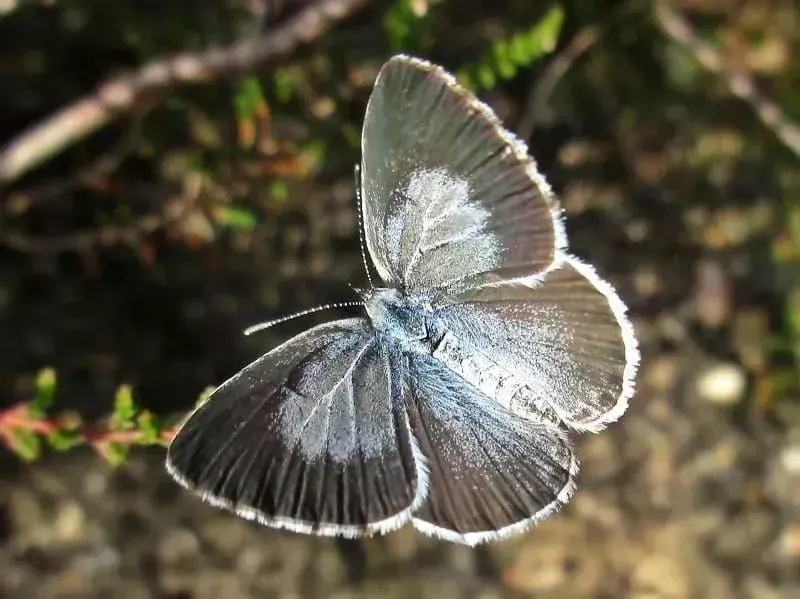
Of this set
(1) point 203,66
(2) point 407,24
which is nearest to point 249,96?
(1) point 203,66

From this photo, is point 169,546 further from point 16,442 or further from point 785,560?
point 785,560

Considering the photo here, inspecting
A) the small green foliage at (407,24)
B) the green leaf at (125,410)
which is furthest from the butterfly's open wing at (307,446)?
the small green foliage at (407,24)

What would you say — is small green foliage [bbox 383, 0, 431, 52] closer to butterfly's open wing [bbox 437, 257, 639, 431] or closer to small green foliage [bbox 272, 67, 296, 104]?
small green foliage [bbox 272, 67, 296, 104]

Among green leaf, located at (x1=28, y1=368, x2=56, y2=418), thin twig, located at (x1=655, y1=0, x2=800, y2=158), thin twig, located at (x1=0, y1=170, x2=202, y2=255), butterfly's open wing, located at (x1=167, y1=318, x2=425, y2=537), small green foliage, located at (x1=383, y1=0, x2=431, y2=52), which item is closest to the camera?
butterfly's open wing, located at (x1=167, y1=318, x2=425, y2=537)

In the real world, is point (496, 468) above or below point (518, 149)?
below

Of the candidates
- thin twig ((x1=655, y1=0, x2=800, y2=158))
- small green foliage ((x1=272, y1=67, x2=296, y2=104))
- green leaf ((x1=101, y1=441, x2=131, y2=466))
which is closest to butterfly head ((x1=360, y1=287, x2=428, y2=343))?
green leaf ((x1=101, y1=441, x2=131, y2=466))

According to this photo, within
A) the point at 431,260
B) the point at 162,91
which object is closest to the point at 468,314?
the point at 431,260

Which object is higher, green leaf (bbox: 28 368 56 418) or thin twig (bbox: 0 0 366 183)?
thin twig (bbox: 0 0 366 183)

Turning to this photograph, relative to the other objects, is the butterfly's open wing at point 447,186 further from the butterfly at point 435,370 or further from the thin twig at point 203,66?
the thin twig at point 203,66
